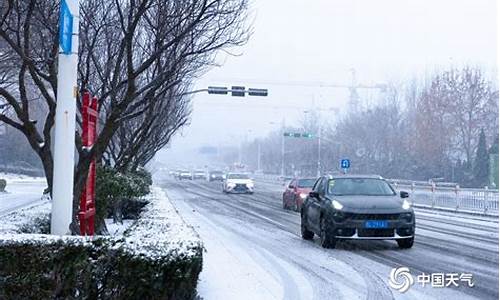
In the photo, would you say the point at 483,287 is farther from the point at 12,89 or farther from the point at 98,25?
the point at 12,89

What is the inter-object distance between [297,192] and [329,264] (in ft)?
51.5

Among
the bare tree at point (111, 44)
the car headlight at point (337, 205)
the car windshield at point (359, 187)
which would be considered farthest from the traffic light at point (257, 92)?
the car headlight at point (337, 205)

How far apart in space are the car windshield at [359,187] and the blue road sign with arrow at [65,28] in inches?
266

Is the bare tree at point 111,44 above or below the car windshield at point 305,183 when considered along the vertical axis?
above

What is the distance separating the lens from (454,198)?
27.7 meters

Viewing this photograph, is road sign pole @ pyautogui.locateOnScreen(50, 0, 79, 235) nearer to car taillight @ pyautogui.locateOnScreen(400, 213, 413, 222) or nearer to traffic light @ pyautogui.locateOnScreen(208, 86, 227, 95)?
car taillight @ pyautogui.locateOnScreen(400, 213, 413, 222)

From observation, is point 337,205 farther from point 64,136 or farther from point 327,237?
point 64,136

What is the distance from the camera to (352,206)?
11875 mm

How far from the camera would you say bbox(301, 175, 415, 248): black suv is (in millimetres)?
11719

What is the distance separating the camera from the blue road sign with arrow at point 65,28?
24.8 ft

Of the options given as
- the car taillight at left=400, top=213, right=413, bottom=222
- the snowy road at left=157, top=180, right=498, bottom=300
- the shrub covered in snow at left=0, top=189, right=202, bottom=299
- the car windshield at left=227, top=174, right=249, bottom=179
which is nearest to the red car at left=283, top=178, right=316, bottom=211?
the snowy road at left=157, top=180, right=498, bottom=300

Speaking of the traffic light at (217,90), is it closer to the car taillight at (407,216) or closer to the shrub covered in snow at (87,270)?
the car taillight at (407,216)

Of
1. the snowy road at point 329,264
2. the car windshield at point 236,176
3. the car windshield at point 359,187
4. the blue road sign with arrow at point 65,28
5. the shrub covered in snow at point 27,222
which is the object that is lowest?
the snowy road at point 329,264

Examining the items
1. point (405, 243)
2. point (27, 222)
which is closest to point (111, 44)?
point (27, 222)
